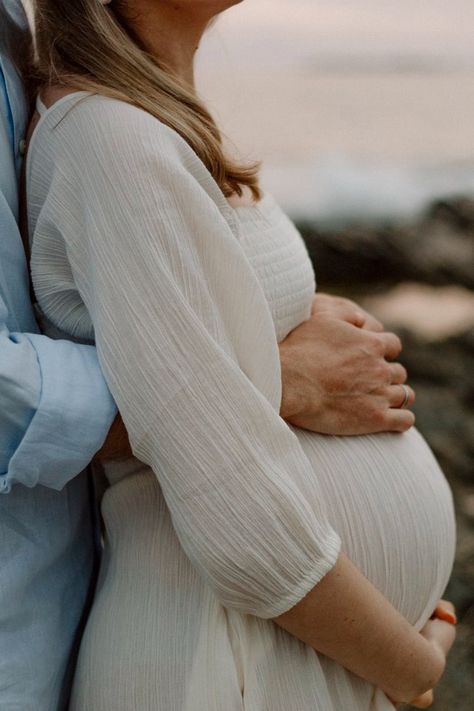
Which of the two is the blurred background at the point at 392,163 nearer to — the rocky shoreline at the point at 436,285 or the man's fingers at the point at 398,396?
the rocky shoreline at the point at 436,285

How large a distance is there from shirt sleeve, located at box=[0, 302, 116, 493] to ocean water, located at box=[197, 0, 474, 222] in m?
1.99

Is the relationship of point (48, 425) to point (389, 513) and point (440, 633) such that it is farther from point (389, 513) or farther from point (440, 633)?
point (440, 633)

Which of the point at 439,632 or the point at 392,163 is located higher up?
the point at 439,632

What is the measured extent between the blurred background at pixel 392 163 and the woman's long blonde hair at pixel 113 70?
0.75 m

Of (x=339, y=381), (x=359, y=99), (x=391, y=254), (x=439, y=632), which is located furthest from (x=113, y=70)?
(x=359, y=99)

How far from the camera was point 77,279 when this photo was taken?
3.50 feet

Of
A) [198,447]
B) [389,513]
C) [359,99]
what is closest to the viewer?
[198,447]

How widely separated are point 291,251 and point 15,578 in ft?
1.84

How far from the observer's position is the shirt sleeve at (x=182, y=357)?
998mm

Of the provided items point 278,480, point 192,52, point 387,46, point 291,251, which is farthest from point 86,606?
point 387,46

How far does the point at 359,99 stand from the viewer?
11.9 ft

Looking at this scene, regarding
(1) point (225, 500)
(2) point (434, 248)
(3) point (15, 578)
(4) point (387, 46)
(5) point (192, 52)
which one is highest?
(5) point (192, 52)

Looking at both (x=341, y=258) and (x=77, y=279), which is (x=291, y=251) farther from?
(x=341, y=258)

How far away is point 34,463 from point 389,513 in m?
0.48
